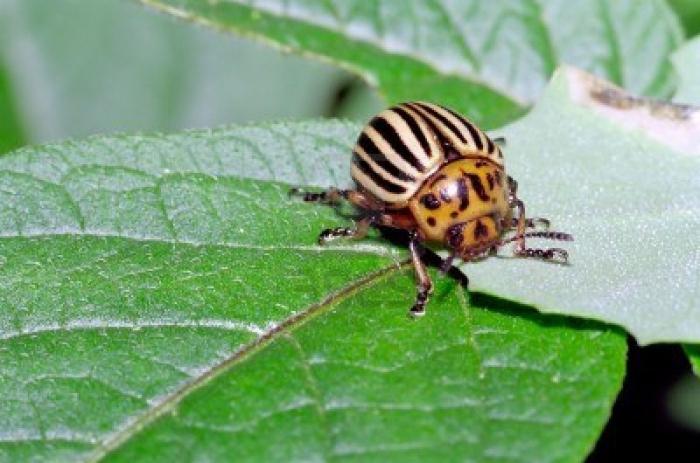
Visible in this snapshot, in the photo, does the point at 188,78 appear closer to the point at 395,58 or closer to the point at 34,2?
the point at 34,2

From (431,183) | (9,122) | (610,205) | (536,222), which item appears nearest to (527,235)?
(536,222)

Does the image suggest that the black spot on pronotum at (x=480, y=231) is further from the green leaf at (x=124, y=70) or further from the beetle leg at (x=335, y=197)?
the green leaf at (x=124, y=70)

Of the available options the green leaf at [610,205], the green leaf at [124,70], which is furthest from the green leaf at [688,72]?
the green leaf at [124,70]

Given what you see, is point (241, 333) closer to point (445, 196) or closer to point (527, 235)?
point (527, 235)

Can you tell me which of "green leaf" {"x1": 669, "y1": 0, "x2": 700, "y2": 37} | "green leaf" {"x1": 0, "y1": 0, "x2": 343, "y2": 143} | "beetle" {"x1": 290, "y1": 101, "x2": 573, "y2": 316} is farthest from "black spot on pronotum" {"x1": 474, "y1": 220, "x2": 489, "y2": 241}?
"green leaf" {"x1": 0, "y1": 0, "x2": 343, "y2": 143}

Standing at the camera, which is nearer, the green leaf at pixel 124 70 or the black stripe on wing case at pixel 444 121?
the black stripe on wing case at pixel 444 121

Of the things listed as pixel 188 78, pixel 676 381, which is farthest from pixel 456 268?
pixel 188 78

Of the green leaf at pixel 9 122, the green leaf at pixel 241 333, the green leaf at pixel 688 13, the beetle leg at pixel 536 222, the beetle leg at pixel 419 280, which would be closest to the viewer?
the green leaf at pixel 241 333
